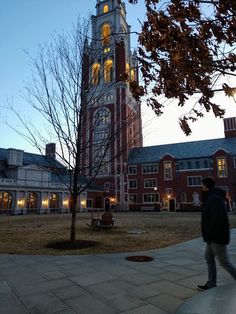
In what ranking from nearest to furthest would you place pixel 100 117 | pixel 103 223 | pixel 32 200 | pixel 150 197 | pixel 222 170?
pixel 100 117 → pixel 103 223 → pixel 32 200 → pixel 222 170 → pixel 150 197

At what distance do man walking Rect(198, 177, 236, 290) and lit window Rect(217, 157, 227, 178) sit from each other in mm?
48023

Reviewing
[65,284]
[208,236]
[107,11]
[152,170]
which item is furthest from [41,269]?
[107,11]

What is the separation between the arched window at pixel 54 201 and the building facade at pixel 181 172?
1597 cm

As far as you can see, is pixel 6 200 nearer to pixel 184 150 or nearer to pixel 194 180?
pixel 194 180

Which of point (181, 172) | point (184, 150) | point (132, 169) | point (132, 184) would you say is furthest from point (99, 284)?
point (132, 169)

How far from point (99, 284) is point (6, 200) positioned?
4015cm

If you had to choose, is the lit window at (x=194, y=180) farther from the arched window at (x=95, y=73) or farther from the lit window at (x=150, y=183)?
the arched window at (x=95, y=73)

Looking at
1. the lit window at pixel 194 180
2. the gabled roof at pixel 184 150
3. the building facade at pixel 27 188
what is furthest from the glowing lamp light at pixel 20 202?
the lit window at pixel 194 180

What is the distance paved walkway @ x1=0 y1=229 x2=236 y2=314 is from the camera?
4.24m

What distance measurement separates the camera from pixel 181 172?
176 feet

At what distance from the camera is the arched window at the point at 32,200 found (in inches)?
1761

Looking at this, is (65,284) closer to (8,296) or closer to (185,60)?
(8,296)

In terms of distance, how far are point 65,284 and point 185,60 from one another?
479cm

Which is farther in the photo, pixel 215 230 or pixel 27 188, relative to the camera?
pixel 27 188
